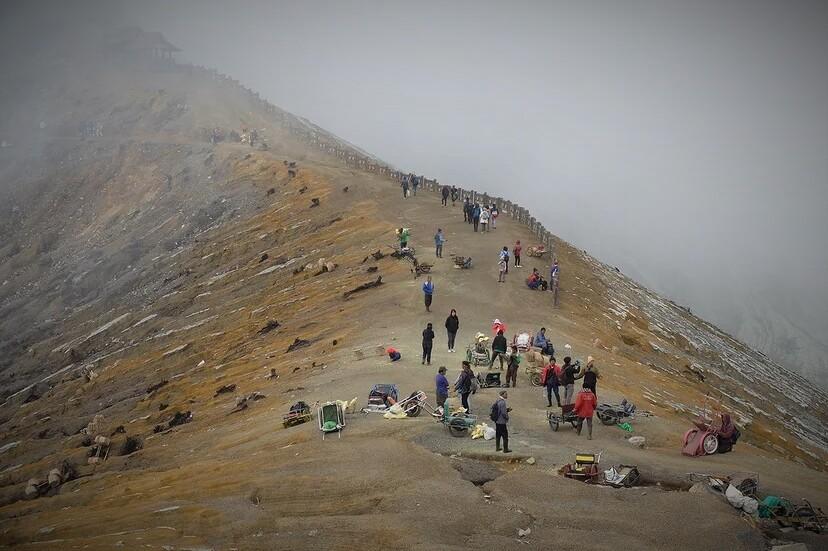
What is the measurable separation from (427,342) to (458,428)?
6.02 metres

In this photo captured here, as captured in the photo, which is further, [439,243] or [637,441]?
[439,243]

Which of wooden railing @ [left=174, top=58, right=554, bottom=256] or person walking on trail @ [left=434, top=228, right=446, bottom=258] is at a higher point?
wooden railing @ [left=174, top=58, right=554, bottom=256]

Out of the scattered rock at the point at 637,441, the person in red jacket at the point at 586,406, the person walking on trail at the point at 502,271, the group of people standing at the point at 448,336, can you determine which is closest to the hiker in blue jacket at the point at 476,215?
the person walking on trail at the point at 502,271

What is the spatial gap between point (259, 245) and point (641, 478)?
37360 mm

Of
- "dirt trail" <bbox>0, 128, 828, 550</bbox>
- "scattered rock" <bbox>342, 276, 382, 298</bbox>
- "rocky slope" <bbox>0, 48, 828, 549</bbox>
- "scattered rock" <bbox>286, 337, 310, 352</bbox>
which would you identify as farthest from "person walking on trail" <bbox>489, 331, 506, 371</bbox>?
"scattered rock" <bbox>342, 276, 382, 298</bbox>

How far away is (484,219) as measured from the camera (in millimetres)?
43594

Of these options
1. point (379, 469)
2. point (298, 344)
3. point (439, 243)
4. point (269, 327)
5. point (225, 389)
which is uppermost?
point (439, 243)

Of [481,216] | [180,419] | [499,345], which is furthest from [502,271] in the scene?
[180,419]

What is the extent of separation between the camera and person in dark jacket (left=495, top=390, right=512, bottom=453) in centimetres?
1720

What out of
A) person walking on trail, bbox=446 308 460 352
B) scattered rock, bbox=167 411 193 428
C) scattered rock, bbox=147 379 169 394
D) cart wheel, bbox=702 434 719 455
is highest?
person walking on trail, bbox=446 308 460 352

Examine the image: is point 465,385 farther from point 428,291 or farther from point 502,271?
point 502,271

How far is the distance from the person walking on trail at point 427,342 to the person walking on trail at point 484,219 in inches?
789

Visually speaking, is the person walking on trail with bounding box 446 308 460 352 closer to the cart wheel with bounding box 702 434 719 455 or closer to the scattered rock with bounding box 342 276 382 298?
the cart wheel with bounding box 702 434 719 455

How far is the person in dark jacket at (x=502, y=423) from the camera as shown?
56.4 ft
